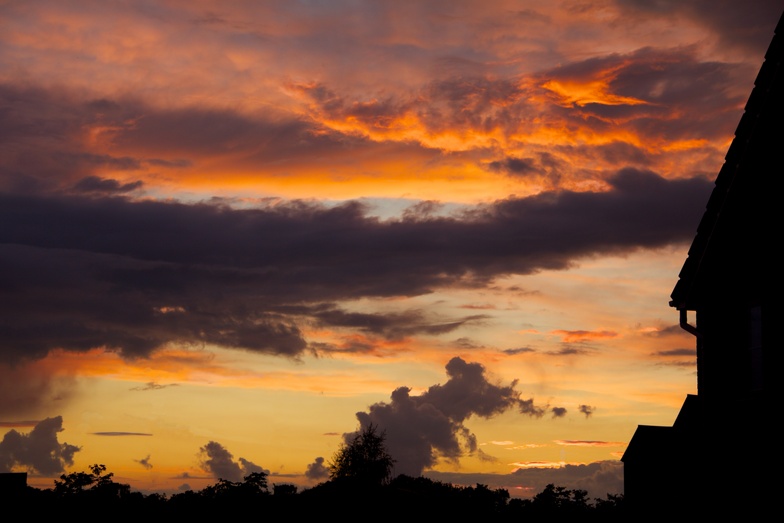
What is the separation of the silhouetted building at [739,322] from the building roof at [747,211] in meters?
0.02

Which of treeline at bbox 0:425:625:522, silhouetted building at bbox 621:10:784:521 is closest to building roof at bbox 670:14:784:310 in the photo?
silhouetted building at bbox 621:10:784:521

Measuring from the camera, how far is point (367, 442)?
226 feet

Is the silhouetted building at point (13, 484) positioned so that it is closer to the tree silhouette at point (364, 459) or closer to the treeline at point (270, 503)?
the treeline at point (270, 503)

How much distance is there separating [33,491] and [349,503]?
928 centimetres

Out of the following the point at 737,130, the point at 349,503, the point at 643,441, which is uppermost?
the point at 737,130

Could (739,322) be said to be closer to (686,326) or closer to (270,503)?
(686,326)

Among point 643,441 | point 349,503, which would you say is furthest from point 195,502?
point 643,441

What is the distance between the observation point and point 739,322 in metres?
20.5

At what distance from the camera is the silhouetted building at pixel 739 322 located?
18672 mm

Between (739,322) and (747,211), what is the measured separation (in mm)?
2530

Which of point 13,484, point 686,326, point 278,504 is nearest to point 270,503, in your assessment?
point 278,504

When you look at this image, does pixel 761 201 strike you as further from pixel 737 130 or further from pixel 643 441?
pixel 643 441

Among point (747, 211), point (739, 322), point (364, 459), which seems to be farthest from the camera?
point (364, 459)

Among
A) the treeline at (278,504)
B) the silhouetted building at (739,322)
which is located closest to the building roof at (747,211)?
the silhouetted building at (739,322)
